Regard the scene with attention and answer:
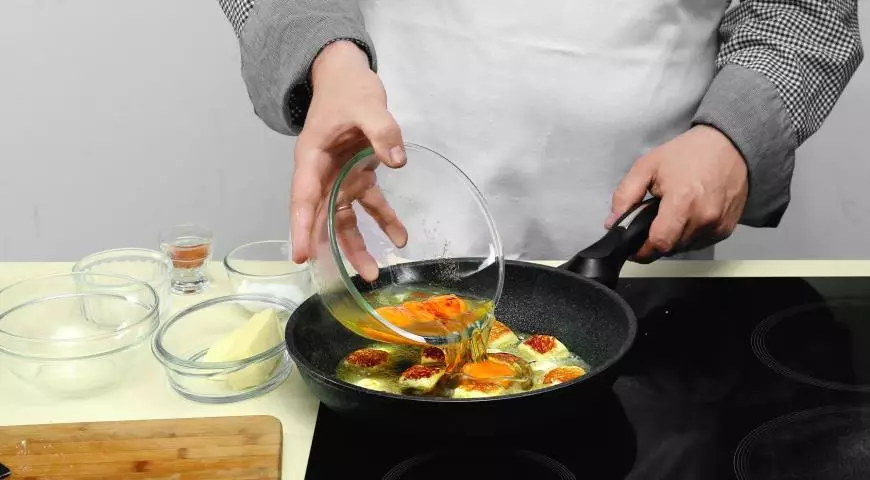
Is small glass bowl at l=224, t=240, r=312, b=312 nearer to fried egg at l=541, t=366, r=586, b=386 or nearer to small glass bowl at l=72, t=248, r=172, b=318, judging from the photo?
small glass bowl at l=72, t=248, r=172, b=318

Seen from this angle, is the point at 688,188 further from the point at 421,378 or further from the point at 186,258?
the point at 186,258

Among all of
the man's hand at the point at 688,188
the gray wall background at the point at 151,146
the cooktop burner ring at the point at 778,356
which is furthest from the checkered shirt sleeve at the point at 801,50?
the gray wall background at the point at 151,146

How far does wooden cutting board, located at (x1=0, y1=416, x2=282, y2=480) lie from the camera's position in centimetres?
79

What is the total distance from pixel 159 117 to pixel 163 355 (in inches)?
52.6

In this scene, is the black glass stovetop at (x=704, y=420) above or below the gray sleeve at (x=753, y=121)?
below

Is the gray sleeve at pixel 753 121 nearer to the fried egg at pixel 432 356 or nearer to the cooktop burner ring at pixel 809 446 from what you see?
the cooktop burner ring at pixel 809 446

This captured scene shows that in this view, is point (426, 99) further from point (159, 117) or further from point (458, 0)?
point (159, 117)

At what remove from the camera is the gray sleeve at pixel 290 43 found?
1074mm

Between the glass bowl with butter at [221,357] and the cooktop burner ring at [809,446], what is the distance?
0.48 meters

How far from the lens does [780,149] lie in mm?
1254

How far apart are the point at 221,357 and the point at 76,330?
0.23 metres

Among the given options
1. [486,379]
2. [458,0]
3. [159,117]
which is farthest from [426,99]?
[159,117]

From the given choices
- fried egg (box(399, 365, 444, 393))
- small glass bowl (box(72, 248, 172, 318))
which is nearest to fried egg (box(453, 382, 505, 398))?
fried egg (box(399, 365, 444, 393))

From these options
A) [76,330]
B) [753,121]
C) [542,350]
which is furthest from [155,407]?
[753,121]
